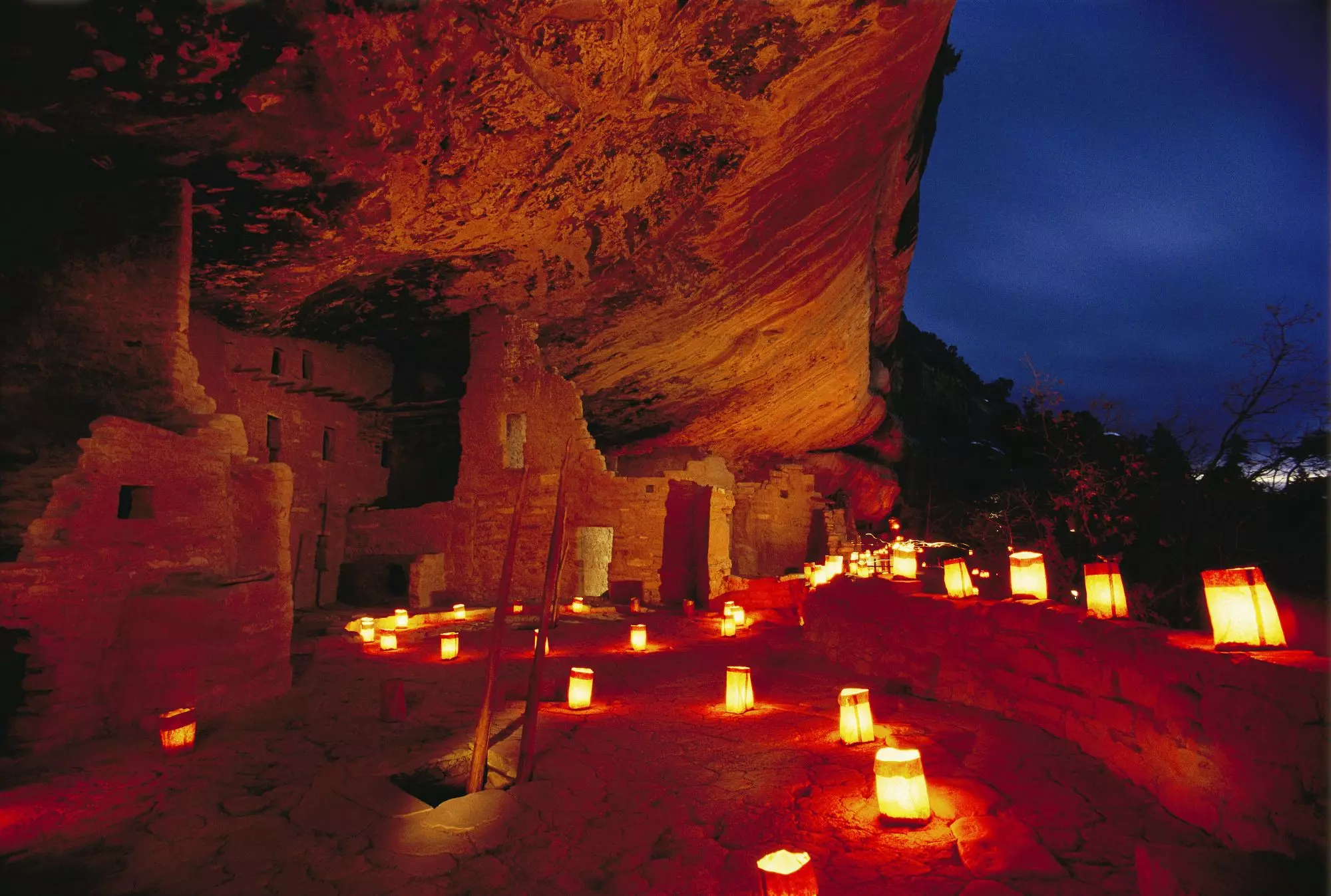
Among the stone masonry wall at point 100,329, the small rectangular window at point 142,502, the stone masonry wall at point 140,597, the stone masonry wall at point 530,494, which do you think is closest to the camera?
the stone masonry wall at point 140,597

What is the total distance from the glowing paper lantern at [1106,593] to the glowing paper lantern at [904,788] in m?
1.63

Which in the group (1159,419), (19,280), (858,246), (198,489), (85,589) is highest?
(858,246)

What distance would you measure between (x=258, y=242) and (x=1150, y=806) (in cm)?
1063

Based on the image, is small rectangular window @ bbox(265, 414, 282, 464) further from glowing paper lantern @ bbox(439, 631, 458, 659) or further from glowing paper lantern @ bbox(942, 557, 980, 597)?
glowing paper lantern @ bbox(942, 557, 980, 597)

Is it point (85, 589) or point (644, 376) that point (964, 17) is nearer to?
point (644, 376)

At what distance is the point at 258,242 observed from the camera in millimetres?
8961

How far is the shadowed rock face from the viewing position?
19.2ft

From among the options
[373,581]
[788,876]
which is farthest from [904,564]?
[373,581]

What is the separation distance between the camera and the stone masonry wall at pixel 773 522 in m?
18.9

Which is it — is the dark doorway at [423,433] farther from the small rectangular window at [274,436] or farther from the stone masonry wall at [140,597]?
the stone masonry wall at [140,597]

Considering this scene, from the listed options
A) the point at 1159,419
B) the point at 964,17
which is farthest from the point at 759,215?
the point at 964,17

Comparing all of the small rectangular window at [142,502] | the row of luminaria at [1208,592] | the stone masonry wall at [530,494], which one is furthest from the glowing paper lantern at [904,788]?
the stone masonry wall at [530,494]

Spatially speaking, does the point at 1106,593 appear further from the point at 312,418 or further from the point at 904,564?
the point at 312,418

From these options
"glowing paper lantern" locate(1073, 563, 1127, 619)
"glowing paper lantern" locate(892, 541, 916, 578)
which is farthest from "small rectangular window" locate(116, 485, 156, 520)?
"glowing paper lantern" locate(1073, 563, 1127, 619)
